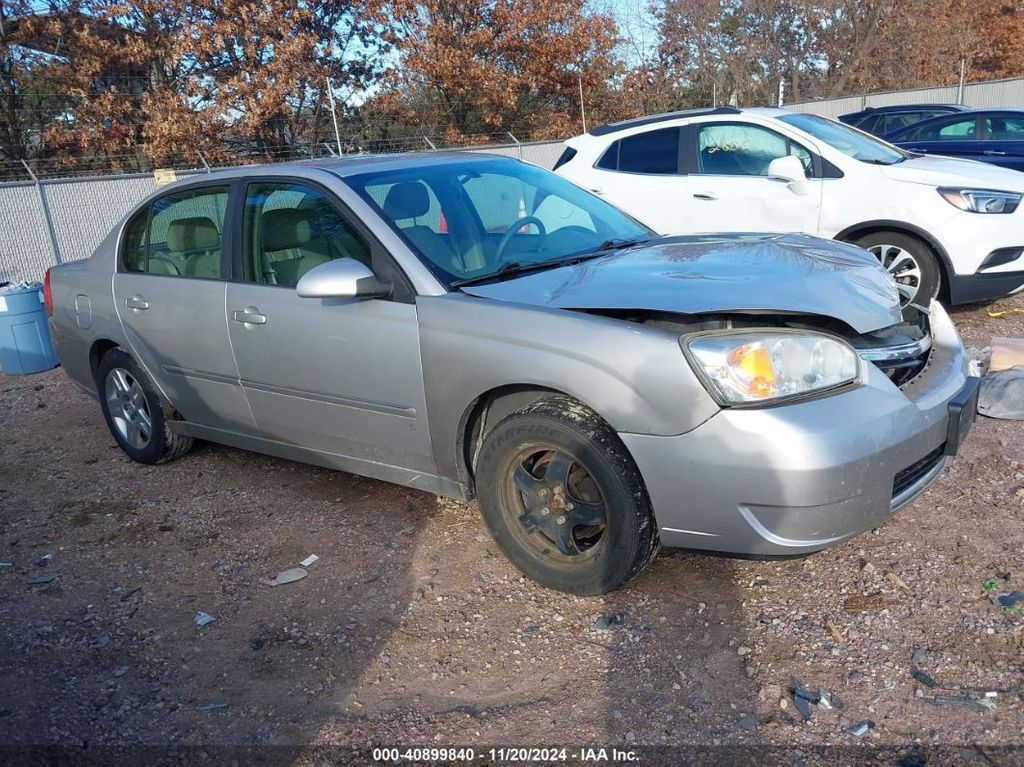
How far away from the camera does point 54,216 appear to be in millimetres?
12797

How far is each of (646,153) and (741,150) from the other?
853 millimetres

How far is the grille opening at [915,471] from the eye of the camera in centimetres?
299

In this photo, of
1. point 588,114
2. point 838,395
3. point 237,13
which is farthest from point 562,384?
point 588,114

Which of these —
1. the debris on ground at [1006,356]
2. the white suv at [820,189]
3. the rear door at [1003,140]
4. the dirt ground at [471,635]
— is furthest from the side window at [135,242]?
the rear door at [1003,140]

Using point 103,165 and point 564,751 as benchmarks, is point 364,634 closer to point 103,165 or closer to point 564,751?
point 564,751

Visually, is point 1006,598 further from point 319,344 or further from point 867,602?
point 319,344

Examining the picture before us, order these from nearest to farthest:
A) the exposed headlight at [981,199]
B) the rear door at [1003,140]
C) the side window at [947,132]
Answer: the exposed headlight at [981,199] → the rear door at [1003,140] → the side window at [947,132]

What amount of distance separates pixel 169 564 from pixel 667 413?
2427 mm

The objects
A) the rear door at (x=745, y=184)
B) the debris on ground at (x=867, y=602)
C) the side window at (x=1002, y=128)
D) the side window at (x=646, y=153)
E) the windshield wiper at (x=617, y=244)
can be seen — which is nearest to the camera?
the debris on ground at (x=867, y=602)

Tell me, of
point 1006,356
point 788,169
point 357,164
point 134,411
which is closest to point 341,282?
point 357,164

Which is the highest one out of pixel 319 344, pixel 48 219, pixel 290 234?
pixel 290 234

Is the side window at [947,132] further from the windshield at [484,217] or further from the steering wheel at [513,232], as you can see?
the steering wheel at [513,232]

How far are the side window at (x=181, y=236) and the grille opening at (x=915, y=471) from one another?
3168mm

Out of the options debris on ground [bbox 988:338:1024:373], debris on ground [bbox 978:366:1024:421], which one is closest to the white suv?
debris on ground [bbox 988:338:1024:373]
